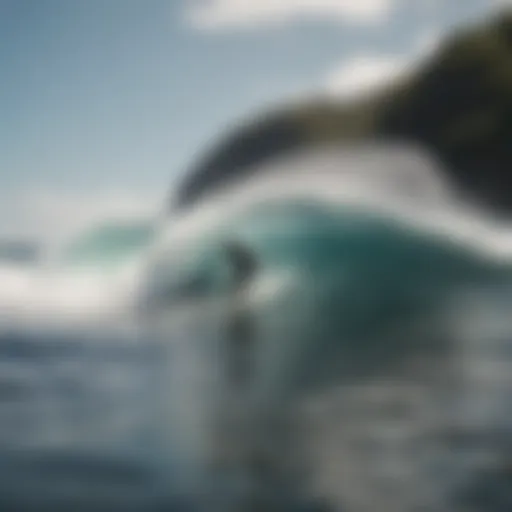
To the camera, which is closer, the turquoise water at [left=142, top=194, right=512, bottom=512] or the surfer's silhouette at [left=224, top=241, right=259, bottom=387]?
the turquoise water at [left=142, top=194, right=512, bottom=512]

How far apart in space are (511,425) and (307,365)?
161 cm

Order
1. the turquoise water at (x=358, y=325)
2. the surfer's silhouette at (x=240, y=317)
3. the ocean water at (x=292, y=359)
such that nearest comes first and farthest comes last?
1. the ocean water at (x=292, y=359)
2. the turquoise water at (x=358, y=325)
3. the surfer's silhouette at (x=240, y=317)

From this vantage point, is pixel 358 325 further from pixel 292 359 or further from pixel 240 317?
pixel 292 359

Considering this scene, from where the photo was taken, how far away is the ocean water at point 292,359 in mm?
3246

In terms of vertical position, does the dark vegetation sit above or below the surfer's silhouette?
above

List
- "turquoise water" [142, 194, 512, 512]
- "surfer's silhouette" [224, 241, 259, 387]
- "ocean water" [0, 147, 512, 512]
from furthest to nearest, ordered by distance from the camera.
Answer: "surfer's silhouette" [224, 241, 259, 387] < "turquoise water" [142, 194, 512, 512] < "ocean water" [0, 147, 512, 512]

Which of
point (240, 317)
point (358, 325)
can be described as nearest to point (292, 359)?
point (358, 325)

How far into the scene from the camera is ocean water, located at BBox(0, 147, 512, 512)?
10.6 ft

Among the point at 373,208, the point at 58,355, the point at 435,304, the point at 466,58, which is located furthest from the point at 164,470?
the point at 466,58

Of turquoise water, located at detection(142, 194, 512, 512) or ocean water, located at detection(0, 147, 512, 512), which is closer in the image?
ocean water, located at detection(0, 147, 512, 512)

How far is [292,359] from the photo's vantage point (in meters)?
5.44

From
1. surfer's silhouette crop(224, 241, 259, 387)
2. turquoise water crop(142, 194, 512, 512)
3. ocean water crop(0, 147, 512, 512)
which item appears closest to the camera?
ocean water crop(0, 147, 512, 512)

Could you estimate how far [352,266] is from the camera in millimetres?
9805

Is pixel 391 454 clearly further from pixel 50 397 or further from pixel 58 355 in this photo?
pixel 58 355
